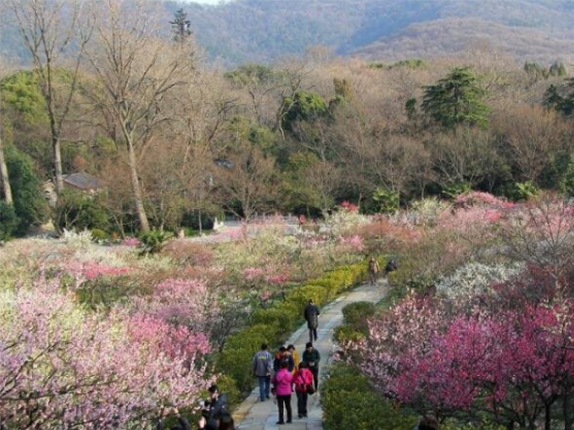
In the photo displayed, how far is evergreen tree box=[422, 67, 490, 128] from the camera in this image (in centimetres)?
3544

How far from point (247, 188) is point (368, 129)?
9763 millimetres

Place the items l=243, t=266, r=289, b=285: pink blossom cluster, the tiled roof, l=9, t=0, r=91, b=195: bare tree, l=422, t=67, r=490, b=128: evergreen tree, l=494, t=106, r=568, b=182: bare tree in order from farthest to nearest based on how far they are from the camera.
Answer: the tiled roof
l=422, t=67, r=490, b=128: evergreen tree
l=494, t=106, r=568, b=182: bare tree
l=9, t=0, r=91, b=195: bare tree
l=243, t=266, r=289, b=285: pink blossom cluster

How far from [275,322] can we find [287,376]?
5.00 m

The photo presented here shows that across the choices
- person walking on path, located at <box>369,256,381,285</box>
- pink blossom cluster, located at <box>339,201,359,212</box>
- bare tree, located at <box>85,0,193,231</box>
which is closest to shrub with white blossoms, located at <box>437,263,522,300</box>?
person walking on path, located at <box>369,256,381,285</box>

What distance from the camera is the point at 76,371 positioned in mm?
6777

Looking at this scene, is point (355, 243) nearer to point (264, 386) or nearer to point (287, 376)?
point (264, 386)

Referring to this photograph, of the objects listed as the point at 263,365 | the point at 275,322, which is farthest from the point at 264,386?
the point at 275,322

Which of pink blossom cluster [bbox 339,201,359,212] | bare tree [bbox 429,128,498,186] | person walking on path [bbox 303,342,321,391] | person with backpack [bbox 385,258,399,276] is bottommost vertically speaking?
pink blossom cluster [bbox 339,201,359,212]

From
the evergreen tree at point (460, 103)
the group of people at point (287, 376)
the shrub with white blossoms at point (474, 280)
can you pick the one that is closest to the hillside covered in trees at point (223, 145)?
the evergreen tree at point (460, 103)

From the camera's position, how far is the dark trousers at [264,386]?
10094 mm

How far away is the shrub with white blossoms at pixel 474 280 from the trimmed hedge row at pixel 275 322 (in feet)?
11.8

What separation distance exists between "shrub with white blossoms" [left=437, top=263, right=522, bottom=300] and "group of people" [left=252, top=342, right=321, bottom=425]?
11.9ft

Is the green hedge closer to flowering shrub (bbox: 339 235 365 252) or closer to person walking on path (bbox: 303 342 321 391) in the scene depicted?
person walking on path (bbox: 303 342 321 391)

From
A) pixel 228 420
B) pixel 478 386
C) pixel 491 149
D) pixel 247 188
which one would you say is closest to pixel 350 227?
pixel 247 188
